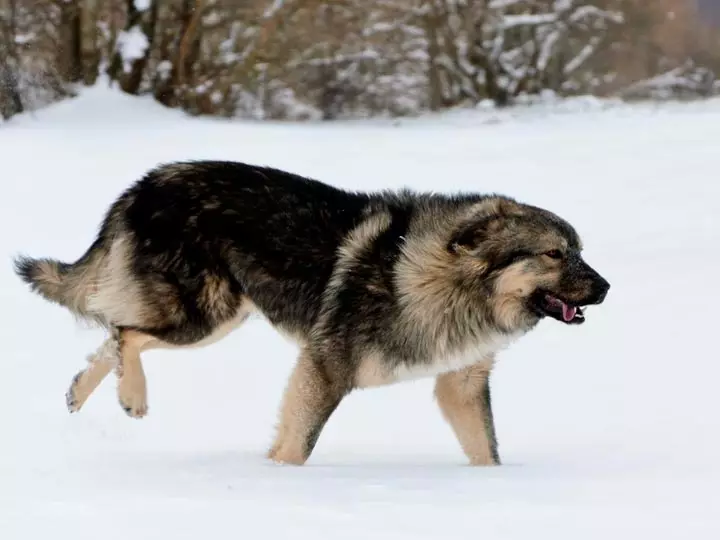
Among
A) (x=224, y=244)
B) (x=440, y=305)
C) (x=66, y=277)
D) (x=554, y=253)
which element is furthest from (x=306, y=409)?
(x=66, y=277)

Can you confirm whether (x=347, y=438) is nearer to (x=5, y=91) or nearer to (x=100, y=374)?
(x=100, y=374)

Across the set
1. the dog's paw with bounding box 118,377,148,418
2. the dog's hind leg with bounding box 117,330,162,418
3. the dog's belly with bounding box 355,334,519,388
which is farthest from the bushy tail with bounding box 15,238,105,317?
the dog's belly with bounding box 355,334,519,388

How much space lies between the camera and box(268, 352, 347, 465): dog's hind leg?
5.41 metres

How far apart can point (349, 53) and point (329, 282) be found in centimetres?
1292

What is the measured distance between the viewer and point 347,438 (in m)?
6.75

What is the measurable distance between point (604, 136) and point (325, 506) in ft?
39.3

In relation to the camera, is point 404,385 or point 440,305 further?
point 404,385

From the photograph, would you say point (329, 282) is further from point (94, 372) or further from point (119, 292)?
point (94, 372)

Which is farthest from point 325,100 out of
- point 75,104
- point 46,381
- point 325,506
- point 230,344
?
point 325,506

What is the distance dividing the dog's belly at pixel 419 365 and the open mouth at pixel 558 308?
0.92 feet

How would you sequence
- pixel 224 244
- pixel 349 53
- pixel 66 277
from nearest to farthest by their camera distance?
pixel 224 244, pixel 66 277, pixel 349 53

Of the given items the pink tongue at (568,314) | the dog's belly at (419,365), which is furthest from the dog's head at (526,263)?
the dog's belly at (419,365)

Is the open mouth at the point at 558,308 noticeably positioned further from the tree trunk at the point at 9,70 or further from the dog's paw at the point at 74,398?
the tree trunk at the point at 9,70

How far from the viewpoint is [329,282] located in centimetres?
565
